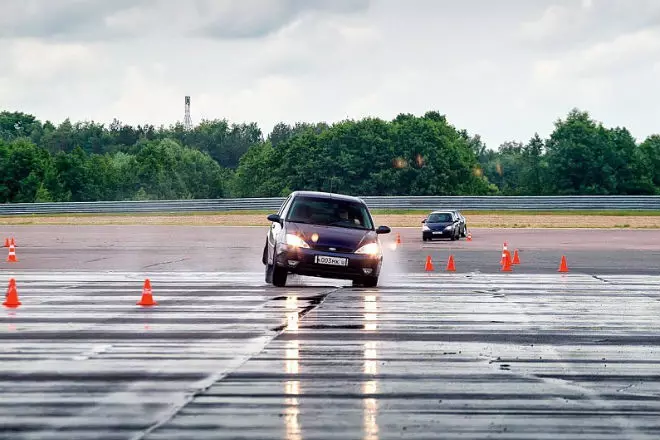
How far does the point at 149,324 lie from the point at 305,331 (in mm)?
1945

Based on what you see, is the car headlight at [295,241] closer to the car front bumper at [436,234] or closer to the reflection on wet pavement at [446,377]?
the reflection on wet pavement at [446,377]

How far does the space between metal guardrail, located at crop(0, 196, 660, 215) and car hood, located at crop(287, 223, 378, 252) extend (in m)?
44.5

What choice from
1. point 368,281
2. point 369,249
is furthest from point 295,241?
point 368,281

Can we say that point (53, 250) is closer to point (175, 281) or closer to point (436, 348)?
point (175, 281)

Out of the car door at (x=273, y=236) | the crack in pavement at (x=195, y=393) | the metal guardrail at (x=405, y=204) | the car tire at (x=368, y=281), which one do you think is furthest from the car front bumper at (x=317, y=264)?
the metal guardrail at (x=405, y=204)

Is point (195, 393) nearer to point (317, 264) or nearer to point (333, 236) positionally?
point (317, 264)

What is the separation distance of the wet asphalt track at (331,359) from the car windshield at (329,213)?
1142mm

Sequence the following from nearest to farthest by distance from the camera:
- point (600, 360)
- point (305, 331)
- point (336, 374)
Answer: point (336, 374) → point (600, 360) → point (305, 331)

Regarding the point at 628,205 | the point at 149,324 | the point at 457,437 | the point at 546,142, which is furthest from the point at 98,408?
the point at 546,142

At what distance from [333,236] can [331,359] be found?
918 cm

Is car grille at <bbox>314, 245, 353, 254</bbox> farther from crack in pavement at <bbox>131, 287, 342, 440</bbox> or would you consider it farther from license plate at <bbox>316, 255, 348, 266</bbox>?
crack in pavement at <bbox>131, 287, 342, 440</bbox>

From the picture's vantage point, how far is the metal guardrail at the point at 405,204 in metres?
62.8

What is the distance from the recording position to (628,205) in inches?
2464

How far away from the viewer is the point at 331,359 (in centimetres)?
1050
